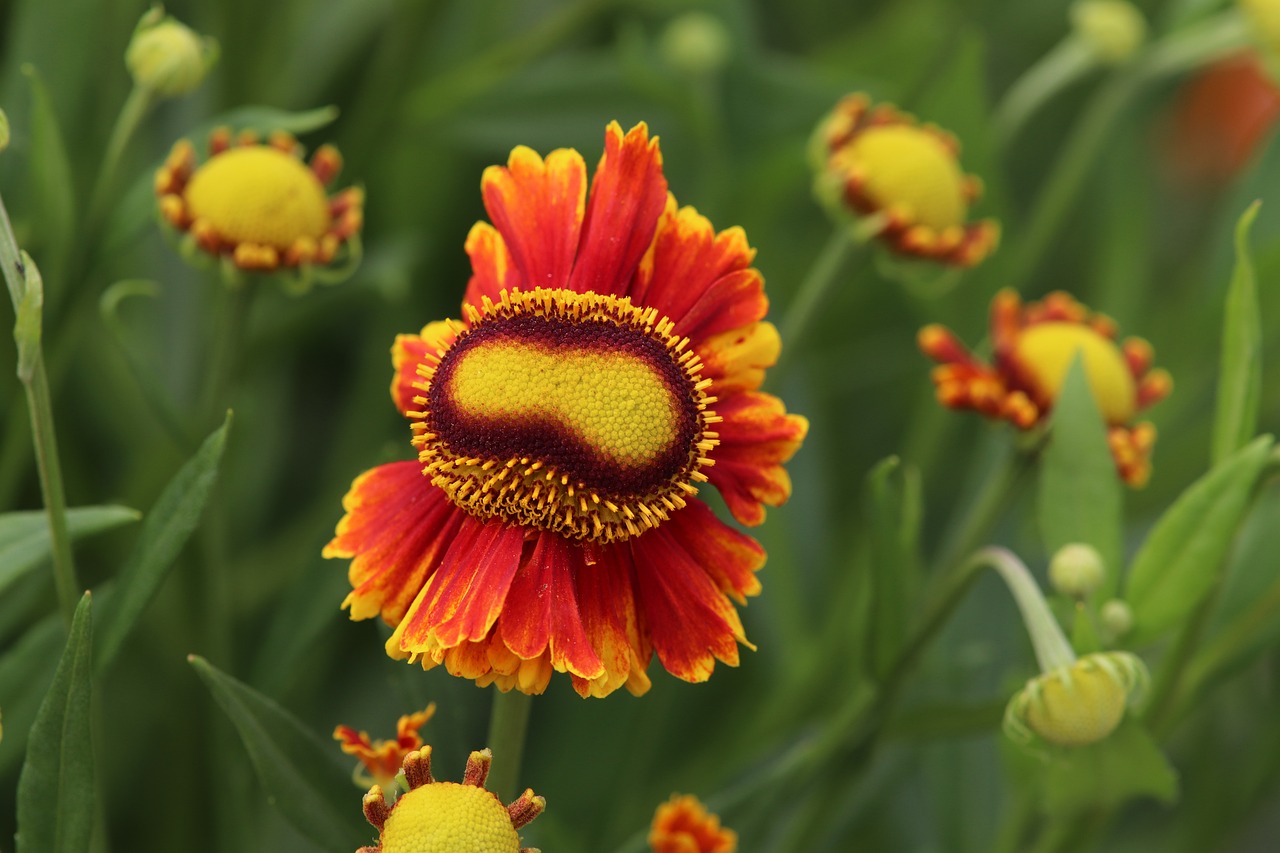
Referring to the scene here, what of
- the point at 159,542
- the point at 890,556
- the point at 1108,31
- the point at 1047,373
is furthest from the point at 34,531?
the point at 1108,31

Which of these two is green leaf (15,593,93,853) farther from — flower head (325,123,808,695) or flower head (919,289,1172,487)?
flower head (919,289,1172,487)

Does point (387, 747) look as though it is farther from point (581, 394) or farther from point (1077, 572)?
point (1077, 572)

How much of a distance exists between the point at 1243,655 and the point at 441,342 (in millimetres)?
366

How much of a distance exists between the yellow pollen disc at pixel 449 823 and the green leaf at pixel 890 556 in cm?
18

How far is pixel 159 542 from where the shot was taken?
49 centimetres

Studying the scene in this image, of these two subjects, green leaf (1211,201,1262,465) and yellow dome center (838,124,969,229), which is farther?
yellow dome center (838,124,969,229)

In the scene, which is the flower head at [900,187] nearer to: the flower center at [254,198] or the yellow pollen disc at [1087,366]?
the yellow pollen disc at [1087,366]

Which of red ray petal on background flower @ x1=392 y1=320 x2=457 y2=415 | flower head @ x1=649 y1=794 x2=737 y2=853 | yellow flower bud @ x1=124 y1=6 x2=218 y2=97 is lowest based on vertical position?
flower head @ x1=649 y1=794 x2=737 y2=853

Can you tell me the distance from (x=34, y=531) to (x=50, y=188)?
0.16 metres

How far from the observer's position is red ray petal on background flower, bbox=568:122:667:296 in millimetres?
455

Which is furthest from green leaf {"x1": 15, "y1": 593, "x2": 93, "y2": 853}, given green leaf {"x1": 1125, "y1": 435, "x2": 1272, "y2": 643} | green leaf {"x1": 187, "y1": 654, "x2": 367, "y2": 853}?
green leaf {"x1": 1125, "y1": 435, "x2": 1272, "y2": 643}

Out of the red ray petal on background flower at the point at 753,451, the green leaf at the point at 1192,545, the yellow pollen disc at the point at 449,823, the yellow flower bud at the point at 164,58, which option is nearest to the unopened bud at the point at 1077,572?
the green leaf at the point at 1192,545

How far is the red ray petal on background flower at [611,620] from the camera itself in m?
0.42

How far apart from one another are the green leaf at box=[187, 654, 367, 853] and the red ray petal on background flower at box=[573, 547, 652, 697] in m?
0.11
